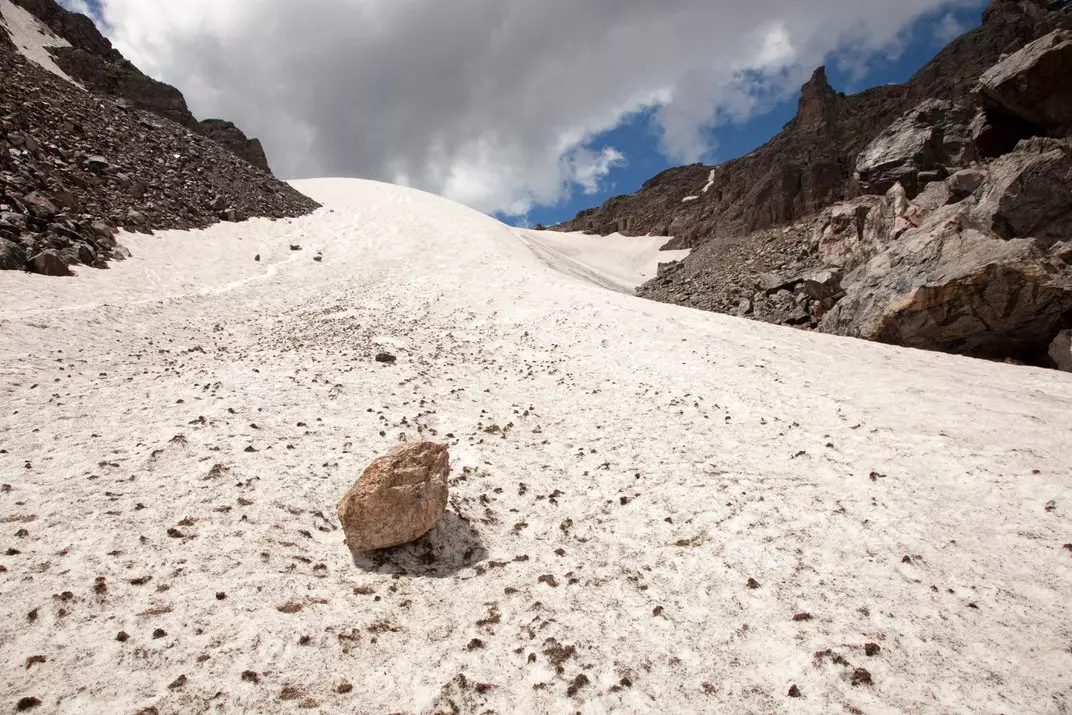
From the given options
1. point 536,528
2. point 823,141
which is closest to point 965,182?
point 536,528

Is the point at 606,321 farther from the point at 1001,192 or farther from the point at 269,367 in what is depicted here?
the point at 1001,192

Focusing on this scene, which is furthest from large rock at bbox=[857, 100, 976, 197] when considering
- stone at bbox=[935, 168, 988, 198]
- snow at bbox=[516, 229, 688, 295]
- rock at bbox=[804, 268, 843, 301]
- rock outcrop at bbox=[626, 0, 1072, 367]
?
snow at bbox=[516, 229, 688, 295]

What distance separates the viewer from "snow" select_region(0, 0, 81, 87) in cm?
3203

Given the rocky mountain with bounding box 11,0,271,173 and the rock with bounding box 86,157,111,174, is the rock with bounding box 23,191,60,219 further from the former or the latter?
the rocky mountain with bounding box 11,0,271,173

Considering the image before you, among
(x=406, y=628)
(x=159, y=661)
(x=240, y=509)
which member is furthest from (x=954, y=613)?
(x=240, y=509)

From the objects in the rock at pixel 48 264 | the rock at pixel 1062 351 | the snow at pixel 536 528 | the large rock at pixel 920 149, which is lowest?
the snow at pixel 536 528

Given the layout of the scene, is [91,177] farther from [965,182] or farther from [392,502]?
[965,182]

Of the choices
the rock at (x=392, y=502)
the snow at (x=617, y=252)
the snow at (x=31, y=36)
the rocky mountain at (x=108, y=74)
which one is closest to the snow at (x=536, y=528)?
the rock at (x=392, y=502)

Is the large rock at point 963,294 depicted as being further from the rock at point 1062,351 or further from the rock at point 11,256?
the rock at point 11,256

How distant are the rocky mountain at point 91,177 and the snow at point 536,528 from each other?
3.61 m

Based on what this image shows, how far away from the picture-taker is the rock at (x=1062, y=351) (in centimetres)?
1304

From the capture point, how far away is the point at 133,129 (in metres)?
28.6

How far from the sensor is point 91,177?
838 inches

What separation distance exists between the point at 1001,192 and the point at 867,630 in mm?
18540
